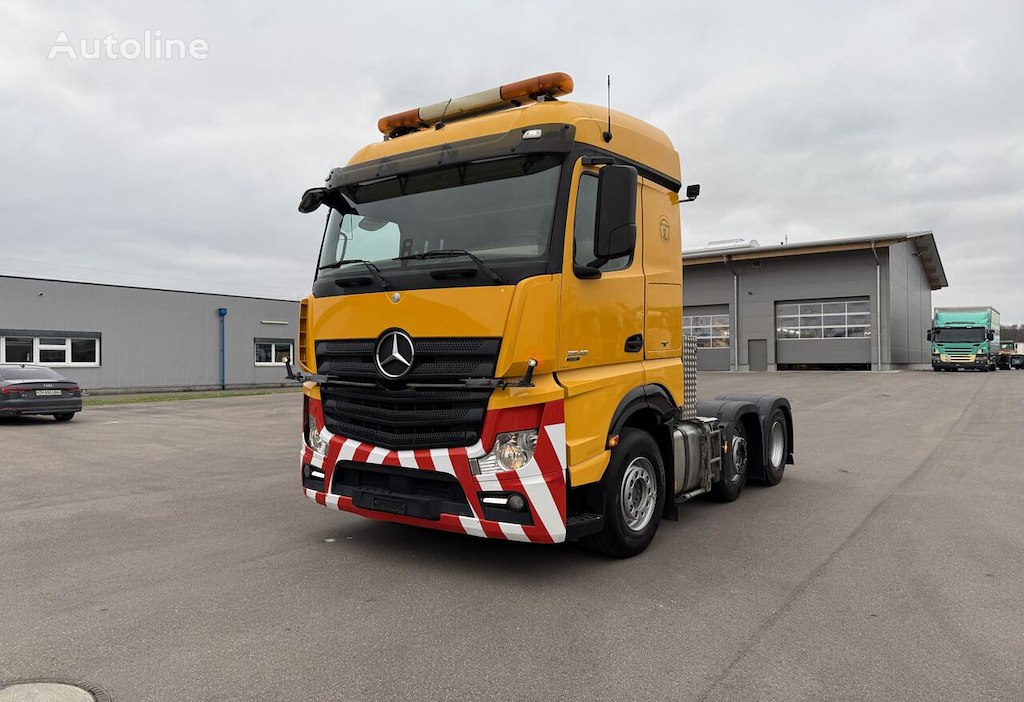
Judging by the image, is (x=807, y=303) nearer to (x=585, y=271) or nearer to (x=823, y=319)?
(x=823, y=319)

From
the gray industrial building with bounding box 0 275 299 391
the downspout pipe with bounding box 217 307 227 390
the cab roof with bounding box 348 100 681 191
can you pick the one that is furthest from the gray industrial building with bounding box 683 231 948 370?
the cab roof with bounding box 348 100 681 191

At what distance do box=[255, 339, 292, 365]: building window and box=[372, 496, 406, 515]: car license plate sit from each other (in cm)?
3339

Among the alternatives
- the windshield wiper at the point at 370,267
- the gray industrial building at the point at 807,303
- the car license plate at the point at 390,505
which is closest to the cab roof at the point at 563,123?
the windshield wiper at the point at 370,267

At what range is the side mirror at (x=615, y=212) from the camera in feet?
14.5

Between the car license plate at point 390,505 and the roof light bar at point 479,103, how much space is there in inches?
115

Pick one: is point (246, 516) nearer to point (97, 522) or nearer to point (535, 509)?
point (97, 522)

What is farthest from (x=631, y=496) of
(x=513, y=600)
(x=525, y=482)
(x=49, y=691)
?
(x=49, y=691)

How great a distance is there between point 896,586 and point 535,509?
2.32 m

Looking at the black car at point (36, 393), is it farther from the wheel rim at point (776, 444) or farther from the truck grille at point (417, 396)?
the wheel rim at point (776, 444)

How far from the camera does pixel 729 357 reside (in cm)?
4362

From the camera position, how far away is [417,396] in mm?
4559

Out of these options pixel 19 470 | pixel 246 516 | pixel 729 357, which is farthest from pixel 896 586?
pixel 729 357

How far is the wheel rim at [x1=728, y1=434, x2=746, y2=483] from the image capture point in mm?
6995

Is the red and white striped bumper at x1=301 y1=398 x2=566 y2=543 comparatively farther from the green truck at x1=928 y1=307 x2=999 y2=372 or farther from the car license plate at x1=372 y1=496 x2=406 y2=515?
the green truck at x1=928 y1=307 x2=999 y2=372
